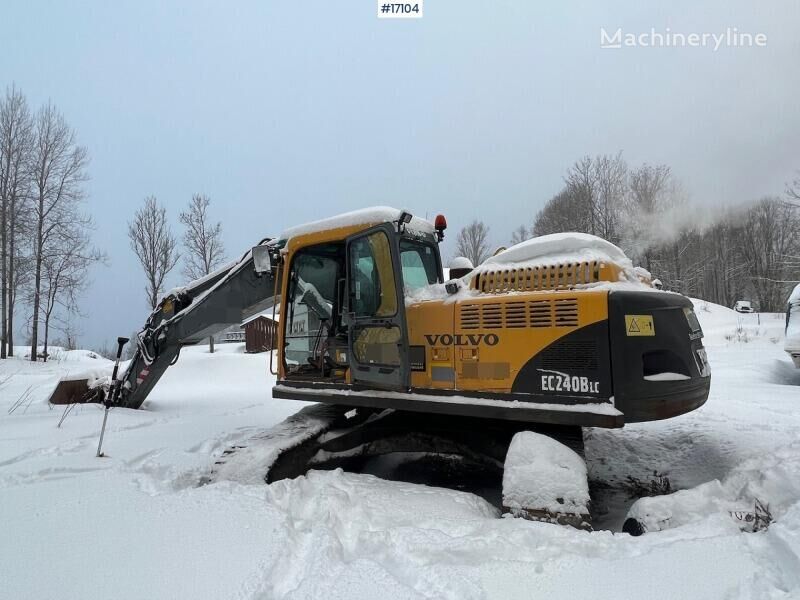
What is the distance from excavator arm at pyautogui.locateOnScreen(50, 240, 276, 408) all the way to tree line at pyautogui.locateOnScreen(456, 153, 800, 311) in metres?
25.5

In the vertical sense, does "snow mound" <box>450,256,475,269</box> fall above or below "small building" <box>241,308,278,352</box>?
above

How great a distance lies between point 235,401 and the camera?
31.0 feet

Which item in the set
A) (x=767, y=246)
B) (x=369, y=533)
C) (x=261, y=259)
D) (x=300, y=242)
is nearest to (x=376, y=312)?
(x=300, y=242)

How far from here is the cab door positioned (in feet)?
13.4

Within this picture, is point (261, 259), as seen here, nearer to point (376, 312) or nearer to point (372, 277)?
point (372, 277)

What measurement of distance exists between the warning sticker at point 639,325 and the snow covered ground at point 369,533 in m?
1.11

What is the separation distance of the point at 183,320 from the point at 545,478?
5.54 m

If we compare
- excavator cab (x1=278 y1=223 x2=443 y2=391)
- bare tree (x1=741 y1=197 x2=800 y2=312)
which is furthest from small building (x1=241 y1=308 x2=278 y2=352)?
bare tree (x1=741 y1=197 x2=800 y2=312)

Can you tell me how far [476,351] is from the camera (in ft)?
12.6

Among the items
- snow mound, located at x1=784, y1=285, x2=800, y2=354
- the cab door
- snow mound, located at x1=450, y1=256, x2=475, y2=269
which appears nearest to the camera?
the cab door

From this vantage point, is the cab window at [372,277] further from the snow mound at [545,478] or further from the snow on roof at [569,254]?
the snow mound at [545,478]

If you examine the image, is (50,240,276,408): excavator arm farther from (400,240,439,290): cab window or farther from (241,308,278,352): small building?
(241,308,278,352): small building

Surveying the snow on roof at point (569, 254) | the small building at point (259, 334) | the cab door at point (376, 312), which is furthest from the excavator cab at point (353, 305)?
the small building at point (259, 334)

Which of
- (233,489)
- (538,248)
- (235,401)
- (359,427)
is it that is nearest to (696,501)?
(538,248)
